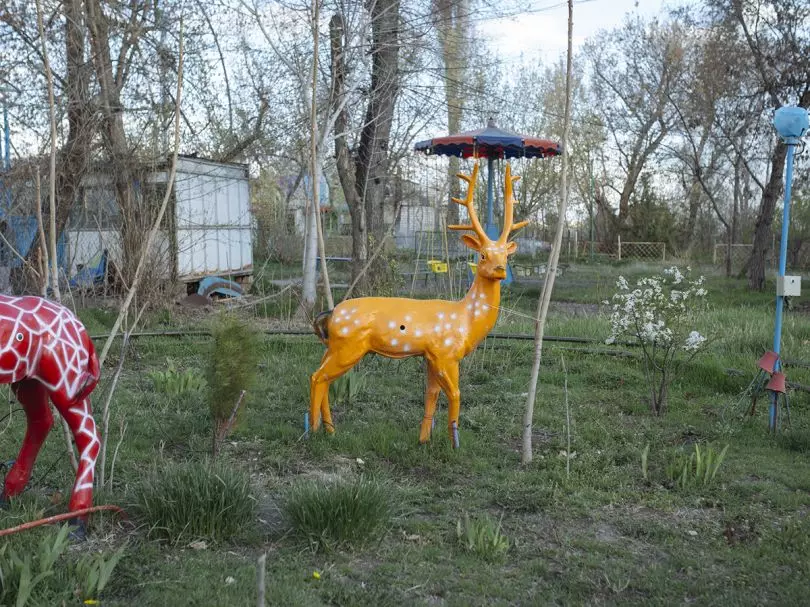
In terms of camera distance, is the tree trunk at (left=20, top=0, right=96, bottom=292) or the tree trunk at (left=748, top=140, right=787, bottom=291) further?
the tree trunk at (left=748, top=140, right=787, bottom=291)

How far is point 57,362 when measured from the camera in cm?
329

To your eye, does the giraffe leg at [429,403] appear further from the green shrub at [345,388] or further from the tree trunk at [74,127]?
the tree trunk at [74,127]

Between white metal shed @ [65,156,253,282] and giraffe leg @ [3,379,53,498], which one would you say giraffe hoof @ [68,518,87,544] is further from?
white metal shed @ [65,156,253,282]

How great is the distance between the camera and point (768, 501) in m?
4.05

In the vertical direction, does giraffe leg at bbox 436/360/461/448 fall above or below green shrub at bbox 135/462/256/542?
above

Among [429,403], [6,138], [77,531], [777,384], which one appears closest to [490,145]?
[6,138]

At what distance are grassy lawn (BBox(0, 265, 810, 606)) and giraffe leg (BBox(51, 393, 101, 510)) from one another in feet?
0.47

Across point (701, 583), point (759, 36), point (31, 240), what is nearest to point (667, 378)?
point (701, 583)

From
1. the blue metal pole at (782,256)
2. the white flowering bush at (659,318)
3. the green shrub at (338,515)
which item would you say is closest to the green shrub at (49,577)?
the green shrub at (338,515)

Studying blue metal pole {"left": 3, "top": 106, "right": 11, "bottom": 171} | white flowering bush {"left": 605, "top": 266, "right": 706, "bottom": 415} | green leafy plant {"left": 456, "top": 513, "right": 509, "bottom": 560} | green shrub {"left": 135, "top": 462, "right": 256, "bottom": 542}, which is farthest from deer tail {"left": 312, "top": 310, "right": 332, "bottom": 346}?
blue metal pole {"left": 3, "top": 106, "right": 11, "bottom": 171}

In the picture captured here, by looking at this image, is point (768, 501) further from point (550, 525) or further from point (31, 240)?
point (31, 240)

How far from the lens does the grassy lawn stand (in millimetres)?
3031

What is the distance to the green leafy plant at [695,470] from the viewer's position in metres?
4.19

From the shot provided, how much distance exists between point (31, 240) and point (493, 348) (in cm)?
Result: 590
